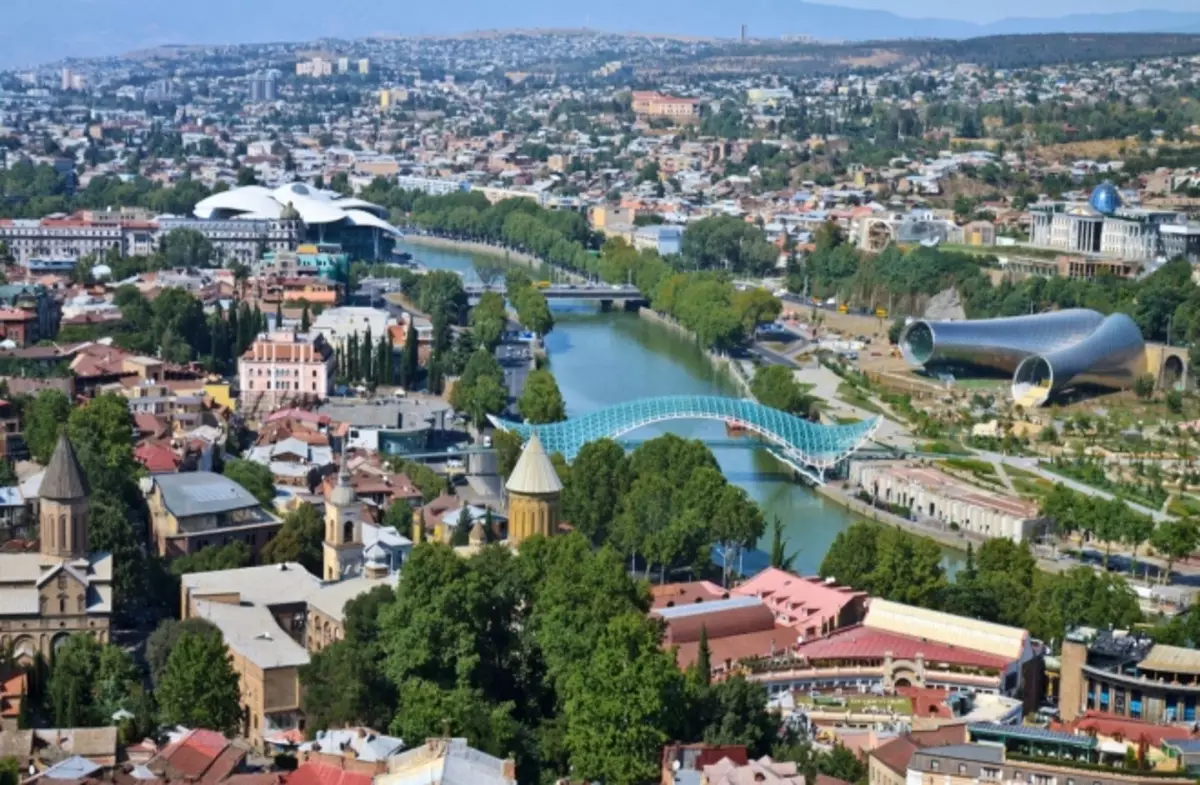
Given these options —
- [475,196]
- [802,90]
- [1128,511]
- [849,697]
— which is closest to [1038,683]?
[849,697]

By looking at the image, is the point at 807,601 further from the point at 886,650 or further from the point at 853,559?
the point at 853,559

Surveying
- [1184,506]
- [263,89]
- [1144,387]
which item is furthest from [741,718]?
[263,89]

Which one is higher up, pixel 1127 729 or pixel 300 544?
pixel 1127 729

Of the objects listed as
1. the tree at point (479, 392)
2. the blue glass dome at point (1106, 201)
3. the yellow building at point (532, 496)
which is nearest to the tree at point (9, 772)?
the yellow building at point (532, 496)

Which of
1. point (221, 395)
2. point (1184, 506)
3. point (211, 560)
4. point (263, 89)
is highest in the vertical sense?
point (211, 560)

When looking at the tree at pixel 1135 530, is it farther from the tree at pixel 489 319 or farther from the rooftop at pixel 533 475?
the tree at pixel 489 319

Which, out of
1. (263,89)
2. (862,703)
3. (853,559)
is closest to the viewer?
(862,703)

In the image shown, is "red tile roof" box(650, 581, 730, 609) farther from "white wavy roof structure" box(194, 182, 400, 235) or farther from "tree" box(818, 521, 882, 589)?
"white wavy roof structure" box(194, 182, 400, 235)

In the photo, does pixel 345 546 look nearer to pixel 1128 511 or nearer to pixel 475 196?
pixel 1128 511
